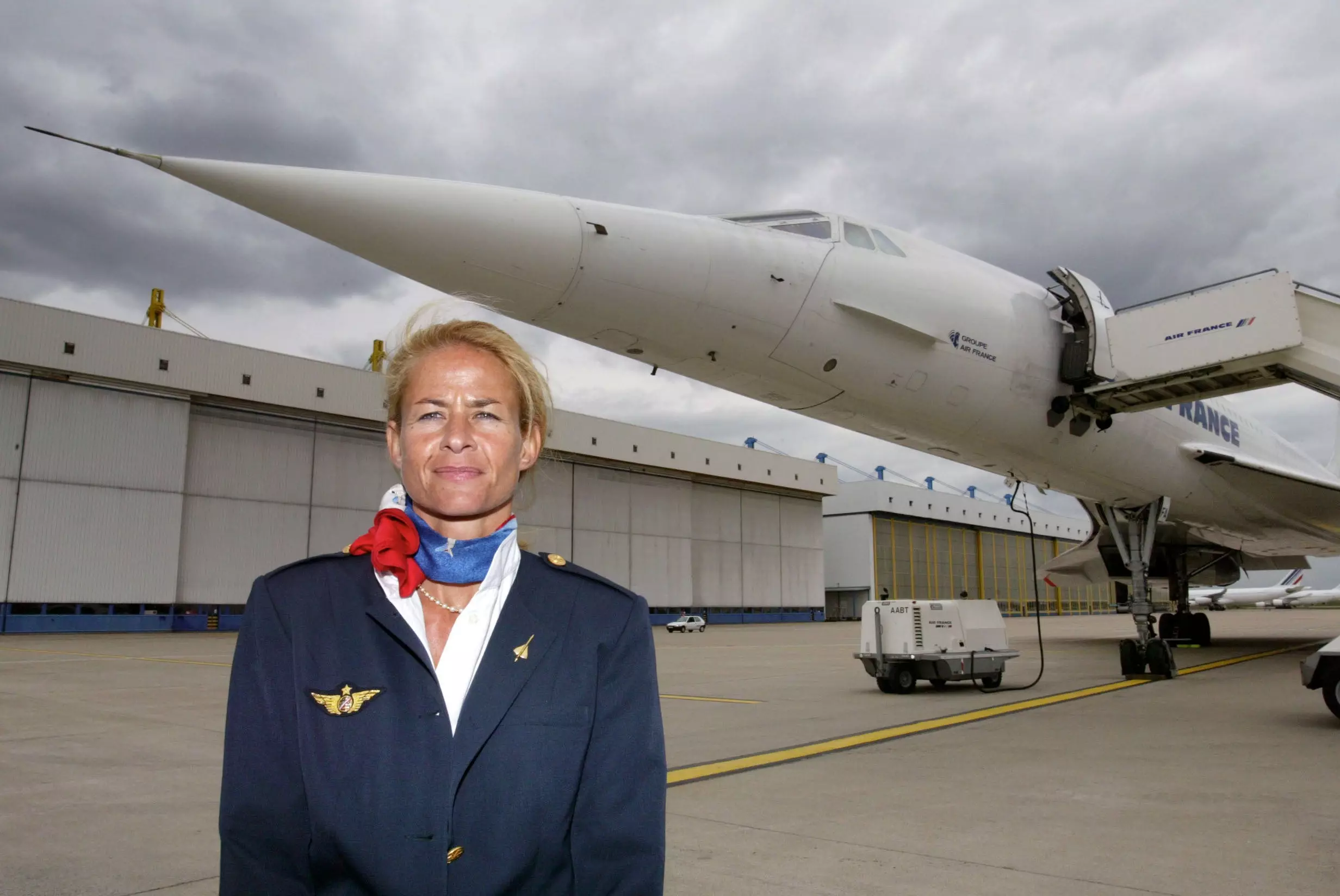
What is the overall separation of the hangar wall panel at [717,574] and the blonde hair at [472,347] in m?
40.6

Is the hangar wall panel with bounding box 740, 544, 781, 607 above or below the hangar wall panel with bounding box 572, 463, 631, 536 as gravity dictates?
below

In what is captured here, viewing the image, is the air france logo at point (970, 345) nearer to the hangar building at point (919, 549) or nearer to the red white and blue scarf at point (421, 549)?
the red white and blue scarf at point (421, 549)

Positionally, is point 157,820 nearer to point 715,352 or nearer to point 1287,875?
point 715,352

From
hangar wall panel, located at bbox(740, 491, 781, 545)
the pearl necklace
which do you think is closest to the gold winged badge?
the pearl necklace

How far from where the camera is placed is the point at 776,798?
5066 millimetres

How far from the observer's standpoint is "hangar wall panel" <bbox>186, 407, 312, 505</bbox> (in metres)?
27.7

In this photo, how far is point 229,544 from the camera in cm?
2811

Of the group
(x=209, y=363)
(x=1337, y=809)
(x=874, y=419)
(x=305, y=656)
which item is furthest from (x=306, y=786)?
(x=209, y=363)

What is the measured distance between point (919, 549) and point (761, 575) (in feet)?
50.1

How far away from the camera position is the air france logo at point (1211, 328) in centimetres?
870

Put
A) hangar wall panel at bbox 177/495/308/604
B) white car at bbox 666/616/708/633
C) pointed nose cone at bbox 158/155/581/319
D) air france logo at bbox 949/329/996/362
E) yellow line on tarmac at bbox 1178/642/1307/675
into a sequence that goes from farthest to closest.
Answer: white car at bbox 666/616/708/633 < hangar wall panel at bbox 177/495/308/604 < yellow line on tarmac at bbox 1178/642/1307/675 < air france logo at bbox 949/329/996/362 < pointed nose cone at bbox 158/155/581/319

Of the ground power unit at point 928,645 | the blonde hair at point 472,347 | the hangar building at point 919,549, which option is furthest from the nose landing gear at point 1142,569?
the hangar building at point 919,549

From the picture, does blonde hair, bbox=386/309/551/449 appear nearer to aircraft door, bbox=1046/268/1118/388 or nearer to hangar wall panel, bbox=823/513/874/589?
aircraft door, bbox=1046/268/1118/388

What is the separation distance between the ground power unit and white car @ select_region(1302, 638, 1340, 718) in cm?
368
